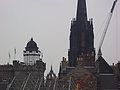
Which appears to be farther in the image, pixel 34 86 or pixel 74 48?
pixel 74 48

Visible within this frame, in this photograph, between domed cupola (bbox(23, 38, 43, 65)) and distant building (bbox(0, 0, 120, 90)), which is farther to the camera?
domed cupola (bbox(23, 38, 43, 65))

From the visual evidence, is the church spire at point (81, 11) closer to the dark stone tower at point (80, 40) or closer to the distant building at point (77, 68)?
the distant building at point (77, 68)

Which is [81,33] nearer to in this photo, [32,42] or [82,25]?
[82,25]

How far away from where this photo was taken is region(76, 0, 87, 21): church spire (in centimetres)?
15438

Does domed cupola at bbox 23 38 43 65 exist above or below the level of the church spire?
below

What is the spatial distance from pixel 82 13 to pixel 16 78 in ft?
128

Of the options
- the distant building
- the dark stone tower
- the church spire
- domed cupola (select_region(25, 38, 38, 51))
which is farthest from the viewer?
the church spire

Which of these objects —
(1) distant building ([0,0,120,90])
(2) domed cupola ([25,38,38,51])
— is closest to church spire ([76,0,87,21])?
(1) distant building ([0,0,120,90])

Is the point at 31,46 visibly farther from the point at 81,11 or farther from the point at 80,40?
the point at 81,11

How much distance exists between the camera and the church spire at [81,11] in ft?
506

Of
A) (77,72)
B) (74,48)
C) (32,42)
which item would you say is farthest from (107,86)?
(32,42)

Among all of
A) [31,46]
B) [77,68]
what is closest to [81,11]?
[31,46]

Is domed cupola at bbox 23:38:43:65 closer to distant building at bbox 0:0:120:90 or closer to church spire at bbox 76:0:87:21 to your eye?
distant building at bbox 0:0:120:90

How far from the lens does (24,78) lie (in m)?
129
